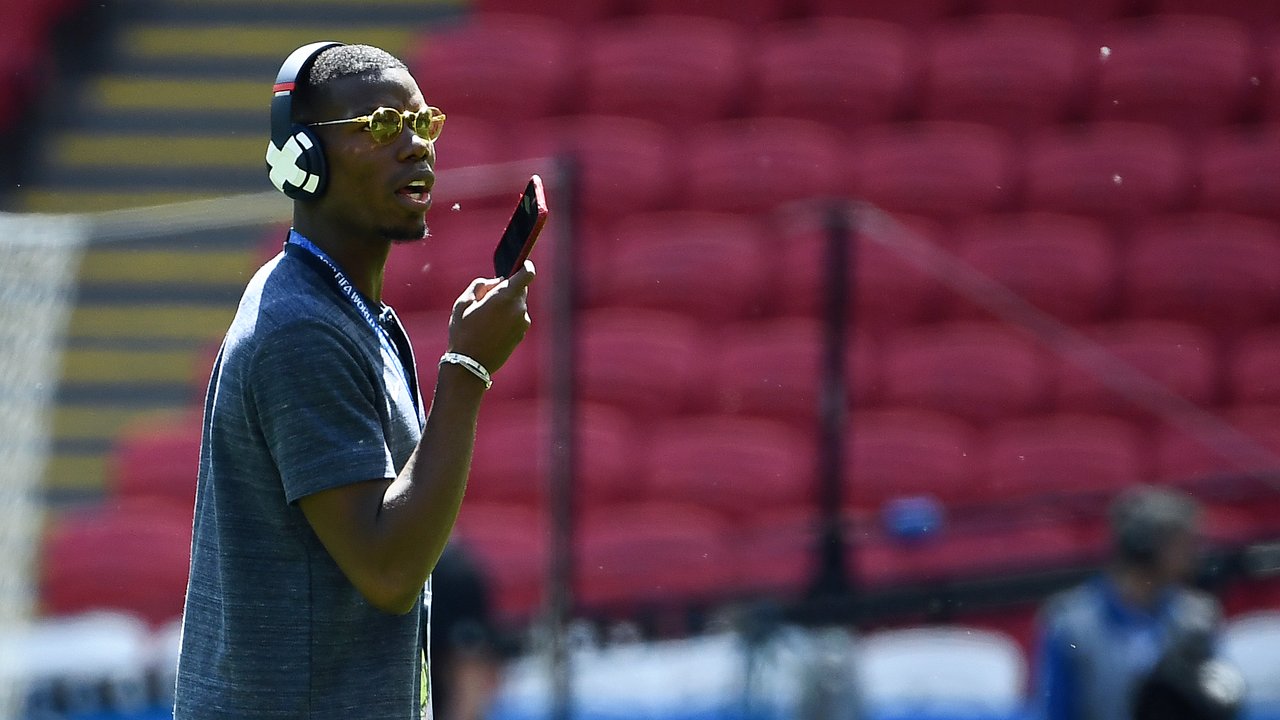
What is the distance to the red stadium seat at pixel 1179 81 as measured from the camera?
25.7 ft

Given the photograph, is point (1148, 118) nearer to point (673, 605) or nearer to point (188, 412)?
point (673, 605)

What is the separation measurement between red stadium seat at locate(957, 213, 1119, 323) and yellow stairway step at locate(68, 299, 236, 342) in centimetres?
351

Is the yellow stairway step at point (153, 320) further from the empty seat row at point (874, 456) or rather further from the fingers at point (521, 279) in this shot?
the fingers at point (521, 279)

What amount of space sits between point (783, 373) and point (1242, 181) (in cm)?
245

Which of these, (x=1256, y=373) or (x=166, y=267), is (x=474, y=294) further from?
(x=166, y=267)

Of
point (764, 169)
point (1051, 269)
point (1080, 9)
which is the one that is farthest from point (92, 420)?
point (1080, 9)

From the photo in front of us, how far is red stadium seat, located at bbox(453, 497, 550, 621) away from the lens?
582 centimetres

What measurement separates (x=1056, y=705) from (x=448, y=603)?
5.20 feet

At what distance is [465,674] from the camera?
3.92 metres

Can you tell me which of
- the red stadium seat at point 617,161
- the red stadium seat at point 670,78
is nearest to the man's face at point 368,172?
the red stadium seat at point 617,161

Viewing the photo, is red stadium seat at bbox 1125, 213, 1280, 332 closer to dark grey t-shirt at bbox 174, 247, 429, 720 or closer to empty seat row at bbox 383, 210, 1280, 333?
empty seat row at bbox 383, 210, 1280, 333

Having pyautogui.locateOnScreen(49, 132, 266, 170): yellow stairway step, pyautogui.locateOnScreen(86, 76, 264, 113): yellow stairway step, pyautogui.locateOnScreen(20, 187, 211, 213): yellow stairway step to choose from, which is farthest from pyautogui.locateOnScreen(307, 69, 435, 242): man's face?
pyautogui.locateOnScreen(86, 76, 264, 113): yellow stairway step

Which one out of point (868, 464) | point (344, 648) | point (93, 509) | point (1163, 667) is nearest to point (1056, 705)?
point (1163, 667)

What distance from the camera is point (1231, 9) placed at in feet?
Answer: 27.3
